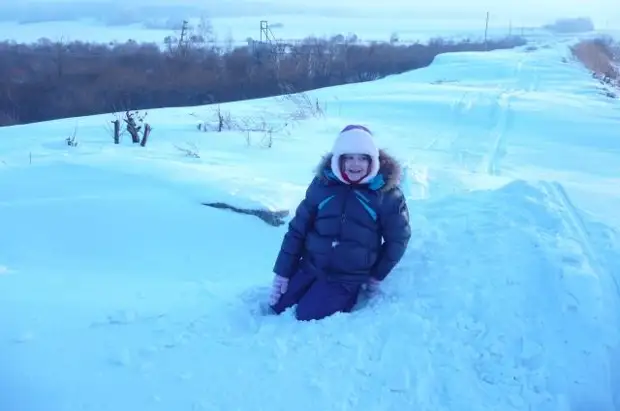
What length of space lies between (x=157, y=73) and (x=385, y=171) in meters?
28.4

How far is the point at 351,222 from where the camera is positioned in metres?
3.54

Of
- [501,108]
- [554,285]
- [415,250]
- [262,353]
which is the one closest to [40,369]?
[262,353]

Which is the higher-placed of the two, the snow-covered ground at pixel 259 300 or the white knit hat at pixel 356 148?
the white knit hat at pixel 356 148

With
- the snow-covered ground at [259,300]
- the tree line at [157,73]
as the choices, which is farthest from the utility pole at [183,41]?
the snow-covered ground at [259,300]

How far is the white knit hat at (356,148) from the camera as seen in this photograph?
343 cm

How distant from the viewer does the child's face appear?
11.3 feet

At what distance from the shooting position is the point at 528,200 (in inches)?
173

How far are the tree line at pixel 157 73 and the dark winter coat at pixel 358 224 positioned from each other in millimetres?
20327

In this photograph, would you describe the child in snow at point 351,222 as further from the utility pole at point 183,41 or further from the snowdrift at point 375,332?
the utility pole at point 183,41

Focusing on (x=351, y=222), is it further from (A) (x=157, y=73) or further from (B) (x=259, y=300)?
(A) (x=157, y=73)

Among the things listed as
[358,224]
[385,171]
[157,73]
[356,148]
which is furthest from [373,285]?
[157,73]

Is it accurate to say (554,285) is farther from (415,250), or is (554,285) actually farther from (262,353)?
(262,353)

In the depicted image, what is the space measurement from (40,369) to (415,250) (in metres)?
2.23

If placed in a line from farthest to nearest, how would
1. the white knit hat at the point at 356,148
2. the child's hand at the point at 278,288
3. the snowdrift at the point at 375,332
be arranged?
the child's hand at the point at 278,288
the white knit hat at the point at 356,148
the snowdrift at the point at 375,332
